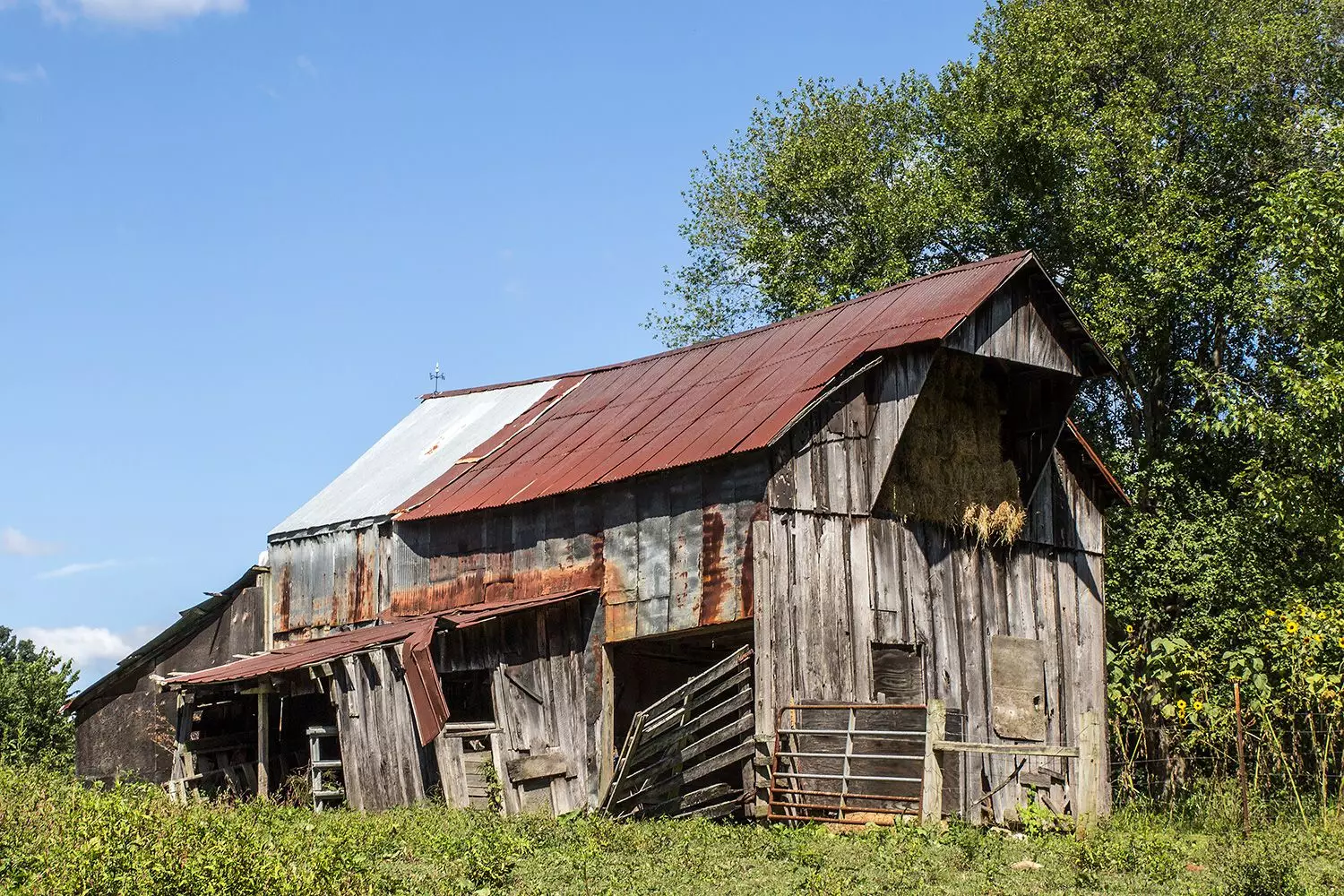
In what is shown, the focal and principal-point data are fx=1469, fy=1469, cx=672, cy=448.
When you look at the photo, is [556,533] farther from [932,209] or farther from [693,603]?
[932,209]

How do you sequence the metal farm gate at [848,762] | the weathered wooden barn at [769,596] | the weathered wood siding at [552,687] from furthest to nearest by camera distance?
1. the weathered wood siding at [552,687]
2. the weathered wooden barn at [769,596]
3. the metal farm gate at [848,762]

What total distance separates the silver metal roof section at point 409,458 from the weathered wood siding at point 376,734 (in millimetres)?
3846

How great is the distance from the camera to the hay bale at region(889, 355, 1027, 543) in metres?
19.6

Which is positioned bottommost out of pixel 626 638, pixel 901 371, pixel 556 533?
pixel 626 638

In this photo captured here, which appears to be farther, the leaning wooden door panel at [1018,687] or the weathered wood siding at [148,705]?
the weathered wood siding at [148,705]

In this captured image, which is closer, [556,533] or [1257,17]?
[556,533]

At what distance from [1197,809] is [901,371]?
6.37 metres

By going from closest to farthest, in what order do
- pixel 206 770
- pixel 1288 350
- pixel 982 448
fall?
pixel 982 448 < pixel 206 770 < pixel 1288 350

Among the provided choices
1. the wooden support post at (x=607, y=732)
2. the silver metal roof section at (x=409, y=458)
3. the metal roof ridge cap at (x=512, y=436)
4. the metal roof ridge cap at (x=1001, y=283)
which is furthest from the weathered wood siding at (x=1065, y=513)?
the silver metal roof section at (x=409, y=458)

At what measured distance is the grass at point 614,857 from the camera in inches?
459

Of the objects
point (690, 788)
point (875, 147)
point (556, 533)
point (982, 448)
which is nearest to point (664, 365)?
point (556, 533)

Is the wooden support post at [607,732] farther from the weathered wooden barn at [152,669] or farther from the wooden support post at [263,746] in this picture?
the weathered wooden barn at [152,669]

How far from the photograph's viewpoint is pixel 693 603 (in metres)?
18.7

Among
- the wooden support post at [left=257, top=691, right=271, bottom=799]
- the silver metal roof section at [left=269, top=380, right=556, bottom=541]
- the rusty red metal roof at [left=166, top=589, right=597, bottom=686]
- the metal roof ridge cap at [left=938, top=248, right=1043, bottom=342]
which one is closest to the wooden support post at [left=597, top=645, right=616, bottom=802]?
the rusty red metal roof at [left=166, top=589, right=597, bottom=686]
